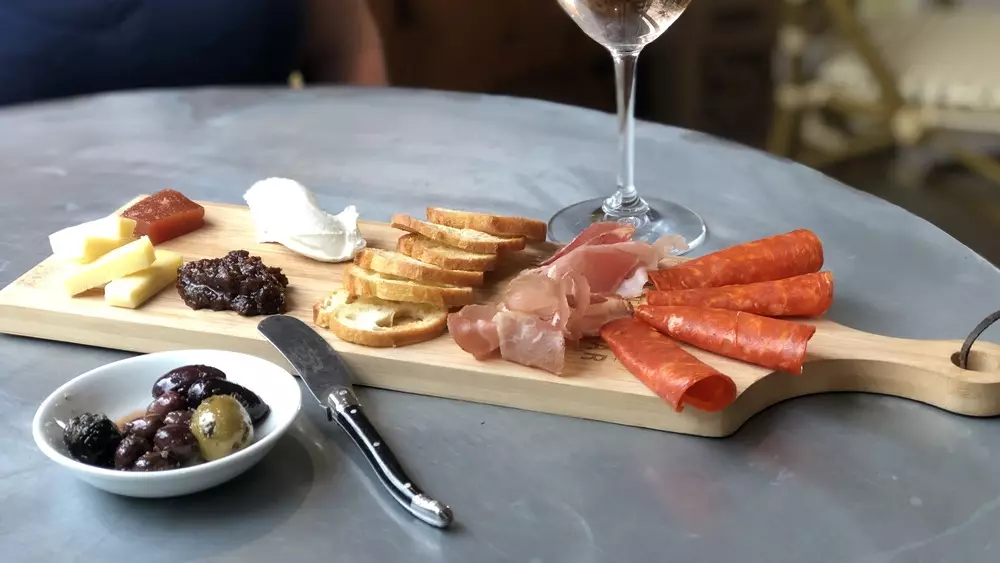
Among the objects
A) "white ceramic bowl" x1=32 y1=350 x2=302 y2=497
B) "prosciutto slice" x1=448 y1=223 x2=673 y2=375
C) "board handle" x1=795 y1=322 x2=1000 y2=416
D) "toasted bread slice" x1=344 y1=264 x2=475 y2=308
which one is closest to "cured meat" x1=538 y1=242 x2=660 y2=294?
"prosciutto slice" x1=448 y1=223 x2=673 y2=375

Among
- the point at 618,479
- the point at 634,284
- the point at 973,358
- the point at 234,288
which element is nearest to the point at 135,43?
the point at 234,288

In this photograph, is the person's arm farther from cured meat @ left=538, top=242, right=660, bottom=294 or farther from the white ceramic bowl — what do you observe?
the white ceramic bowl

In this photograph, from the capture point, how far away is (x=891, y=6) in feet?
11.0

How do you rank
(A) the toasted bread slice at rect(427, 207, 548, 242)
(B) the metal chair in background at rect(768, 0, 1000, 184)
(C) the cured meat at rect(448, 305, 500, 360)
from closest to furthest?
(C) the cured meat at rect(448, 305, 500, 360) < (A) the toasted bread slice at rect(427, 207, 548, 242) < (B) the metal chair in background at rect(768, 0, 1000, 184)

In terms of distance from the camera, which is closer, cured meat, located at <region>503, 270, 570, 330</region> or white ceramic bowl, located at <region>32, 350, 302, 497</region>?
white ceramic bowl, located at <region>32, 350, 302, 497</region>

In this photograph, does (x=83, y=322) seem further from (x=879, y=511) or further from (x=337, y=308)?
(x=879, y=511)

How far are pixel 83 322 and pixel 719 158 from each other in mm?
1032

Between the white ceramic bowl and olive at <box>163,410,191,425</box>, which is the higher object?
olive at <box>163,410,191,425</box>

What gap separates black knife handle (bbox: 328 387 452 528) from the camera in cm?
89

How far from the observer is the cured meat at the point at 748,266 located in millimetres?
1199

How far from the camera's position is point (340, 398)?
1028 millimetres

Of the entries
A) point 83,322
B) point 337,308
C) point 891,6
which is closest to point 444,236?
point 337,308

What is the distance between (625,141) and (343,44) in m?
1.47

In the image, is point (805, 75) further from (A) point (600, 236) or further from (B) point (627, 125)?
(A) point (600, 236)
